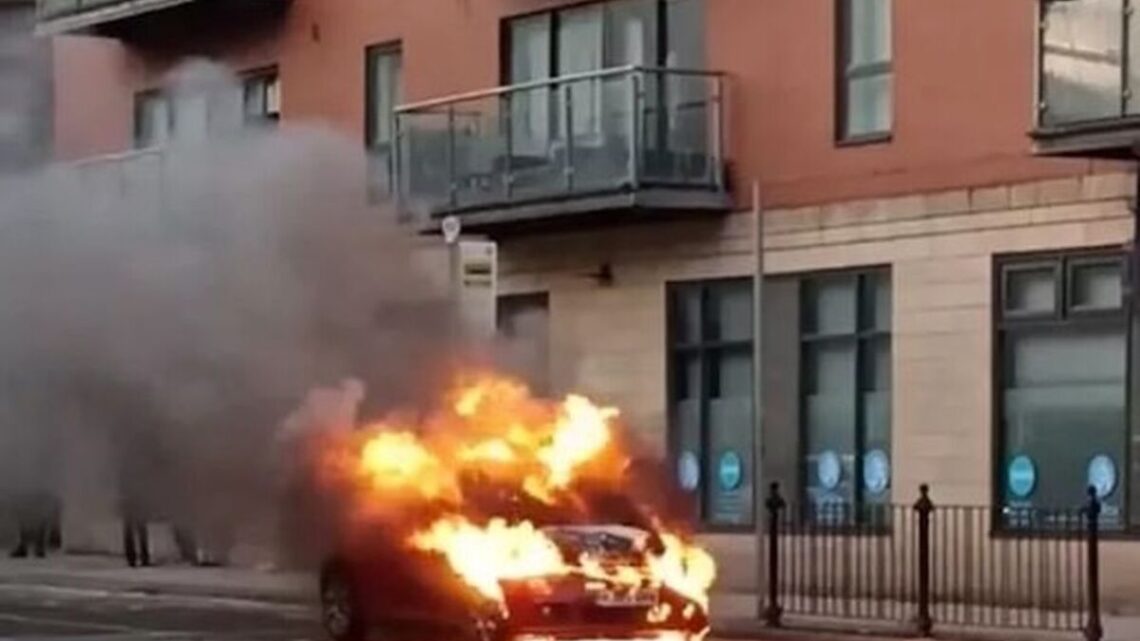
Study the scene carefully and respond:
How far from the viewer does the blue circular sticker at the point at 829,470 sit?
3312 centimetres

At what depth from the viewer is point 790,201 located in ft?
111

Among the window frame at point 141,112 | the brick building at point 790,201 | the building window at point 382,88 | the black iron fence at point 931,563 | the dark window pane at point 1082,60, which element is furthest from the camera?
the building window at point 382,88

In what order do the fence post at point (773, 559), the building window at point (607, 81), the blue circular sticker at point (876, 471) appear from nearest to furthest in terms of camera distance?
1. the fence post at point (773, 559)
2. the blue circular sticker at point (876, 471)
3. the building window at point (607, 81)

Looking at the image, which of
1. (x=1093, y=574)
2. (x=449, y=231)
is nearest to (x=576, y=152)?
(x=449, y=231)

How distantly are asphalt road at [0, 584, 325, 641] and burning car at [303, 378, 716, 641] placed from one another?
18.7 feet

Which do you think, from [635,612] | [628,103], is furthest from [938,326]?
[635,612]

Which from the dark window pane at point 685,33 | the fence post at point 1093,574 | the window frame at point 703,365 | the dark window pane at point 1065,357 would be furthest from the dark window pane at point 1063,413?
the dark window pane at point 685,33

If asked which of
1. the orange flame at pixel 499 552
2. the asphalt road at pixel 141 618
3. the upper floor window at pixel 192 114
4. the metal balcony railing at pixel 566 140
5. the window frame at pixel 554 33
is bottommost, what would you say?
the asphalt road at pixel 141 618

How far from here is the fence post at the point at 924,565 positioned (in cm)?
2775

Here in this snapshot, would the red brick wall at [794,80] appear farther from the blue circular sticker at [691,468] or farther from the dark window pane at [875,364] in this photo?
the blue circular sticker at [691,468]

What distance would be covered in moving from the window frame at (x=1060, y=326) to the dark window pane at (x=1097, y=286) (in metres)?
0.03

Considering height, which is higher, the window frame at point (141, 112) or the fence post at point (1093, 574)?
the window frame at point (141, 112)

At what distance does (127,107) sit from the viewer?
31.2m

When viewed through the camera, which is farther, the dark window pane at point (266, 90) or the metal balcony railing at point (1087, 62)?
the dark window pane at point (266, 90)
